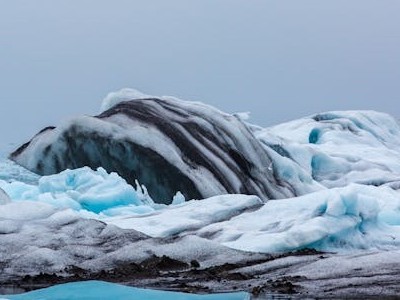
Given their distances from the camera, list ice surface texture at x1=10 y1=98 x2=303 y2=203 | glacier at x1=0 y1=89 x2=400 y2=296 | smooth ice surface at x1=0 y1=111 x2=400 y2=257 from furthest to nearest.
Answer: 1. ice surface texture at x1=10 y1=98 x2=303 y2=203
2. smooth ice surface at x1=0 y1=111 x2=400 y2=257
3. glacier at x1=0 y1=89 x2=400 y2=296

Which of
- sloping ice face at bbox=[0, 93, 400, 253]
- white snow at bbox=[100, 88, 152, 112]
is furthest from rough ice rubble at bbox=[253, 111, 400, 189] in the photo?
white snow at bbox=[100, 88, 152, 112]

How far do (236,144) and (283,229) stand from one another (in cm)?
990

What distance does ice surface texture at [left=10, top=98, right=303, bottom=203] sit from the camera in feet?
83.9

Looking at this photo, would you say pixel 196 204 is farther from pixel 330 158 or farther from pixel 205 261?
pixel 330 158

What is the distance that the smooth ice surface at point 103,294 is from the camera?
478 inches

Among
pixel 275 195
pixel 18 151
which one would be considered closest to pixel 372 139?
pixel 275 195

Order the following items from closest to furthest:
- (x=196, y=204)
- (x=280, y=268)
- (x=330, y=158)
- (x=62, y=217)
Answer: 1. (x=280, y=268)
2. (x=62, y=217)
3. (x=196, y=204)
4. (x=330, y=158)

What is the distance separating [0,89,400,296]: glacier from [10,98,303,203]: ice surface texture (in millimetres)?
41

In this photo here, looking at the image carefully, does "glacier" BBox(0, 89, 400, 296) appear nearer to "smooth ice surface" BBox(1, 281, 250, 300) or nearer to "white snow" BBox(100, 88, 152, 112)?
"white snow" BBox(100, 88, 152, 112)

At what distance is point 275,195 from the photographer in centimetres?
2856

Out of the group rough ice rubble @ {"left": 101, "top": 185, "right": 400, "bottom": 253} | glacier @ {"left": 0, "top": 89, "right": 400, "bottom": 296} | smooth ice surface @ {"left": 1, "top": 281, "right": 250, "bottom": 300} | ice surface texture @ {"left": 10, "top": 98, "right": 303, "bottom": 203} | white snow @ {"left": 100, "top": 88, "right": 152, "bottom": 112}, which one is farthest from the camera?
white snow @ {"left": 100, "top": 88, "right": 152, "bottom": 112}

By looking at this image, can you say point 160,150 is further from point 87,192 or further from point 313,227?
point 313,227

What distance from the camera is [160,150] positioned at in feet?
84.1

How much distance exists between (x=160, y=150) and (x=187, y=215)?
205 inches
